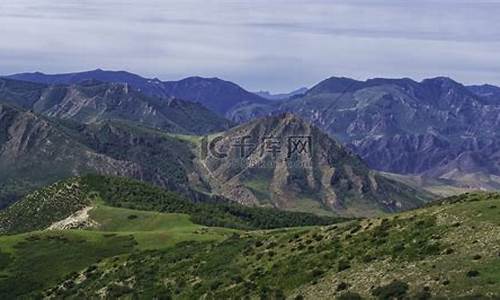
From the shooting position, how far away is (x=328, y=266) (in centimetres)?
7800

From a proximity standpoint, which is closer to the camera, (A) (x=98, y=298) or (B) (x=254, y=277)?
(B) (x=254, y=277)

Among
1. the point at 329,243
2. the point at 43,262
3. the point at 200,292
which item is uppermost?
the point at 329,243

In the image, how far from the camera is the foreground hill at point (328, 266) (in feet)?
214

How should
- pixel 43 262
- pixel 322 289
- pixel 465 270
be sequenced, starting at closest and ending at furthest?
pixel 465 270, pixel 322 289, pixel 43 262

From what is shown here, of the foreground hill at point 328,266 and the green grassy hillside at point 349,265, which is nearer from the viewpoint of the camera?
the green grassy hillside at point 349,265

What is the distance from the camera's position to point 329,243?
88312 mm

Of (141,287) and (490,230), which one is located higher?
(490,230)

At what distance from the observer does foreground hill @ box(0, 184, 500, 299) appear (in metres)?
65.3

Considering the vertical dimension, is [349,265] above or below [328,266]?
above

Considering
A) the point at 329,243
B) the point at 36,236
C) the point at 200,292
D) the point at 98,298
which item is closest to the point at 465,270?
the point at 329,243

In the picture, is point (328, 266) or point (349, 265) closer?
point (349, 265)

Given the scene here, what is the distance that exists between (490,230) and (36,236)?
116732 millimetres

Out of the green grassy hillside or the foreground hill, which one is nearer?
the green grassy hillside

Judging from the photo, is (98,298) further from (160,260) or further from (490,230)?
(490,230)
